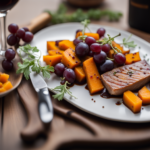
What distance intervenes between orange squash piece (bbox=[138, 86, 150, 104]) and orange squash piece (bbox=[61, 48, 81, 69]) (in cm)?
55

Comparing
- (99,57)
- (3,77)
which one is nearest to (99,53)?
(99,57)

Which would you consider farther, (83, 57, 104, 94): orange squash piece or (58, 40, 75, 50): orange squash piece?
(58, 40, 75, 50): orange squash piece

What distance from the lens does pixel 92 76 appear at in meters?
1.51

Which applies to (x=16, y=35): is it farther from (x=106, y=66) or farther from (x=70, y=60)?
(x=106, y=66)

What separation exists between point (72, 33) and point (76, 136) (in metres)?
1.37

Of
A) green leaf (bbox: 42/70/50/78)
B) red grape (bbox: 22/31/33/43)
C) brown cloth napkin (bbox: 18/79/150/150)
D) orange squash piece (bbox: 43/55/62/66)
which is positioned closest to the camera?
brown cloth napkin (bbox: 18/79/150/150)

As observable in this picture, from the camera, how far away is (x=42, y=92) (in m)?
1.32

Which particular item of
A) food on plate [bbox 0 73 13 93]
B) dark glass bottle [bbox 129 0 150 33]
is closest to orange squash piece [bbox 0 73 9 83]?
food on plate [bbox 0 73 13 93]

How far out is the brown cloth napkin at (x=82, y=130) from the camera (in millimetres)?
1115

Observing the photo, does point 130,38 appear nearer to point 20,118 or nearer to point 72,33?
point 72,33

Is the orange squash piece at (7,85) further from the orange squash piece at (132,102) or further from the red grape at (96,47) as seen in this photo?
the orange squash piece at (132,102)

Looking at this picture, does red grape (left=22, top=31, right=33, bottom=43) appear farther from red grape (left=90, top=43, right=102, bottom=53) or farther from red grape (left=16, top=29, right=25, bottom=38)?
red grape (left=90, top=43, right=102, bottom=53)

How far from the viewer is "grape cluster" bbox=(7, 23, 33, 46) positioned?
1879mm

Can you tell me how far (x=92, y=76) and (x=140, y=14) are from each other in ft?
3.92
